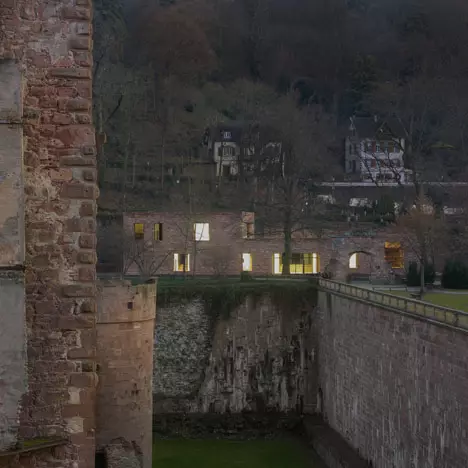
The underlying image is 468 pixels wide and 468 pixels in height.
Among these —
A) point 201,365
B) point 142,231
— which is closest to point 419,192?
point 142,231

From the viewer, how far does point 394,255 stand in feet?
132

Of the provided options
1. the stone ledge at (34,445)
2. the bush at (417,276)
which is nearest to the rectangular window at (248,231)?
the bush at (417,276)

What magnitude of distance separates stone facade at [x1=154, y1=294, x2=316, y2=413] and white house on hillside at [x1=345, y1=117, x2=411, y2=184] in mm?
22777

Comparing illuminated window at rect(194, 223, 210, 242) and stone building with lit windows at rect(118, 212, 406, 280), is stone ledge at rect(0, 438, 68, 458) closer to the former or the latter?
stone building with lit windows at rect(118, 212, 406, 280)

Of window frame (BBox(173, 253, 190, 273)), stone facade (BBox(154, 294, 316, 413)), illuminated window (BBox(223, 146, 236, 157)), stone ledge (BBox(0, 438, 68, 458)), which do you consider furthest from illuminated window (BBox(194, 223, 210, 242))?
stone ledge (BBox(0, 438, 68, 458))

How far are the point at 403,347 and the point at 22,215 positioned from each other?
46.2 feet

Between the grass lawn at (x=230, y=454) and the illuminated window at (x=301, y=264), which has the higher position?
the illuminated window at (x=301, y=264)

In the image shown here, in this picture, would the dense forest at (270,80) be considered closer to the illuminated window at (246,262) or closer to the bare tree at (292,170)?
the bare tree at (292,170)

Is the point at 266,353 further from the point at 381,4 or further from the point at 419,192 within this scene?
the point at 381,4

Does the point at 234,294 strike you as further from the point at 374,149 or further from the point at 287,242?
the point at 374,149

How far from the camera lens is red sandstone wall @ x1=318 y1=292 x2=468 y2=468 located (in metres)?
16.9

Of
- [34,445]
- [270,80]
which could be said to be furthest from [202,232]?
[270,80]

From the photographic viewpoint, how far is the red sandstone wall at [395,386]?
16.9 m

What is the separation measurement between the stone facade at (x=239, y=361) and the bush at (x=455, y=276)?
16.7ft
